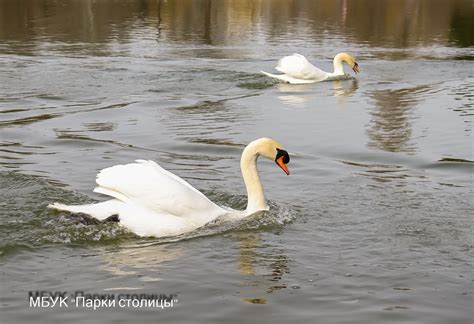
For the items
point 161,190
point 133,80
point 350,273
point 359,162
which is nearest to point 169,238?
point 161,190

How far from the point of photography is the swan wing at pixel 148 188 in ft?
27.9

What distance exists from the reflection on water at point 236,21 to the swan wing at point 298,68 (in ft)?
22.8

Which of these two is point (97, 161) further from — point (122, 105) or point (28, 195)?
point (122, 105)

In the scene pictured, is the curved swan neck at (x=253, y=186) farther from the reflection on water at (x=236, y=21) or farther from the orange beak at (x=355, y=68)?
the reflection on water at (x=236, y=21)

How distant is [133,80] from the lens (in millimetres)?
19047

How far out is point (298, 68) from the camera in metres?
19.5

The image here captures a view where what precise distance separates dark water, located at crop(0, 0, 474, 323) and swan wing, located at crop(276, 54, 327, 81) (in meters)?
0.29

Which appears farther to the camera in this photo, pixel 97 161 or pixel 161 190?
pixel 97 161

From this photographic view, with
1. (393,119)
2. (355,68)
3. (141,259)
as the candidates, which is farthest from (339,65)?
(141,259)

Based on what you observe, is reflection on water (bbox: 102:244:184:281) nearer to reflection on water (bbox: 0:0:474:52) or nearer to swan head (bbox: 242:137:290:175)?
swan head (bbox: 242:137:290:175)

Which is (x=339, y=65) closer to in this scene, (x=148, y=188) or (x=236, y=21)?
(x=148, y=188)

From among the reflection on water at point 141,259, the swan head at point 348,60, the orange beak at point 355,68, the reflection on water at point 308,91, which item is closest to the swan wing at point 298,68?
the reflection on water at point 308,91

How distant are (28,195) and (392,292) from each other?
4.22 meters

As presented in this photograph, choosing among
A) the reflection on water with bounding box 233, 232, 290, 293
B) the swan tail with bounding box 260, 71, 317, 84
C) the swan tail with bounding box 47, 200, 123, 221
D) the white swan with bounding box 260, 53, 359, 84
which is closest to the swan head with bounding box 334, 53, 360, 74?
the white swan with bounding box 260, 53, 359, 84
